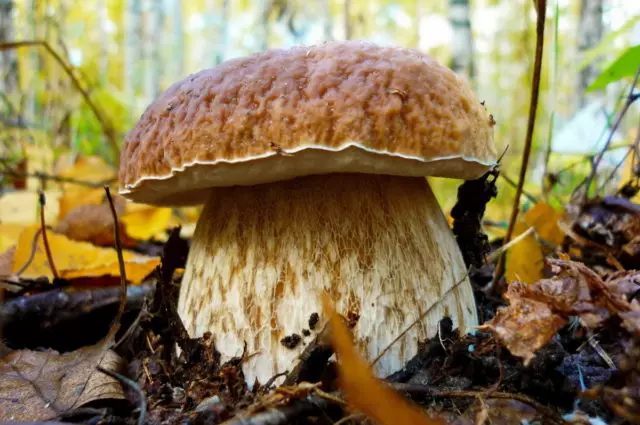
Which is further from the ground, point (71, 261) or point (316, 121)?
point (316, 121)

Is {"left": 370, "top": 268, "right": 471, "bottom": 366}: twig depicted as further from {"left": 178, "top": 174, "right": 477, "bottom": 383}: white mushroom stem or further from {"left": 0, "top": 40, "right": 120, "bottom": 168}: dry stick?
{"left": 0, "top": 40, "right": 120, "bottom": 168}: dry stick

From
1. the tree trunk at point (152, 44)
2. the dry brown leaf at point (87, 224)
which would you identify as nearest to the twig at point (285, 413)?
the dry brown leaf at point (87, 224)

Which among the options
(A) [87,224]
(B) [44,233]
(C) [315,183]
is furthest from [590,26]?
(B) [44,233]

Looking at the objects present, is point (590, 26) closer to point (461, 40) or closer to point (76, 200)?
point (461, 40)

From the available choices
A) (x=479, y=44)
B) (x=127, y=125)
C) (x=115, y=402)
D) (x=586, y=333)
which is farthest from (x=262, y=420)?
(x=479, y=44)

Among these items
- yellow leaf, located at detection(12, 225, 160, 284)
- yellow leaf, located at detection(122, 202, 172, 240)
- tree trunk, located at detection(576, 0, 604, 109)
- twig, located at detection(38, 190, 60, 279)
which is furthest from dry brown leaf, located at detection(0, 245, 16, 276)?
tree trunk, located at detection(576, 0, 604, 109)

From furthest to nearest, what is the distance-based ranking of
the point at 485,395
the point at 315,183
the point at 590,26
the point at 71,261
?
the point at 590,26, the point at 71,261, the point at 315,183, the point at 485,395
